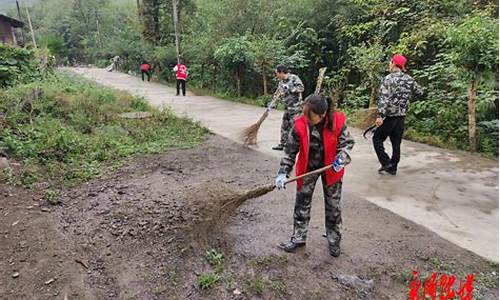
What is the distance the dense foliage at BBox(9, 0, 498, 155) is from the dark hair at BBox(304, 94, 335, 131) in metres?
3.33

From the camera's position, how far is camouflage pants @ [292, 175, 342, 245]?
3115 mm

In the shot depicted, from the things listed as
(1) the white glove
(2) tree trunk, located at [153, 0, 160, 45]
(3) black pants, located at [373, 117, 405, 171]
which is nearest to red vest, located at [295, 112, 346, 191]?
(1) the white glove

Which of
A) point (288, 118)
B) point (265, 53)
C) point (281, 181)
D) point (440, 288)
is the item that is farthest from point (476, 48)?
point (265, 53)

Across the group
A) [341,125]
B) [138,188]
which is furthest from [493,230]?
[138,188]

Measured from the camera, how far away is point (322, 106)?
282 cm

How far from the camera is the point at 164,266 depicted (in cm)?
313

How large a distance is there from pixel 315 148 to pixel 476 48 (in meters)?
3.48

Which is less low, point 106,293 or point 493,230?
point 493,230

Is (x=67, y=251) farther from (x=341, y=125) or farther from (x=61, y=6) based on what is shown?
(x=61, y=6)

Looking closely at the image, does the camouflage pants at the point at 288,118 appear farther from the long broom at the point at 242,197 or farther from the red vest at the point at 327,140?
the red vest at the point at 327,140

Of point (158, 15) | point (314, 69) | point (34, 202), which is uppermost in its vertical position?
point (158, 15)

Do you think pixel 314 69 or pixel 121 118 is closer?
pixel 121 118

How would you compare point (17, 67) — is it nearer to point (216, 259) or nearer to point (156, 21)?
point (216, 259)

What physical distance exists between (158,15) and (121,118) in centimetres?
1677
